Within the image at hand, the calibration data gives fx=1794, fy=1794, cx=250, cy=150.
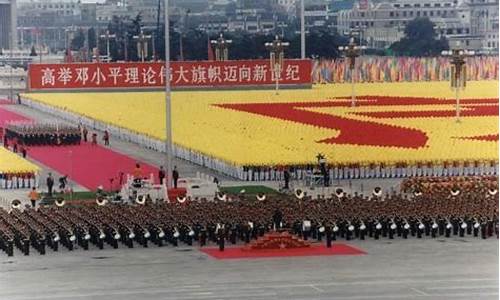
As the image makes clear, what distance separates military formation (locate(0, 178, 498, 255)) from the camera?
82.8 feet

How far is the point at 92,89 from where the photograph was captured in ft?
202

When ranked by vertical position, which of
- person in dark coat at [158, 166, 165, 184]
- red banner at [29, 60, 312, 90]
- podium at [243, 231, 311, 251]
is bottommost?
red banner at [29, 60, 312, 90]

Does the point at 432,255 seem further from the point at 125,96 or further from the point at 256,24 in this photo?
the point at 256,24

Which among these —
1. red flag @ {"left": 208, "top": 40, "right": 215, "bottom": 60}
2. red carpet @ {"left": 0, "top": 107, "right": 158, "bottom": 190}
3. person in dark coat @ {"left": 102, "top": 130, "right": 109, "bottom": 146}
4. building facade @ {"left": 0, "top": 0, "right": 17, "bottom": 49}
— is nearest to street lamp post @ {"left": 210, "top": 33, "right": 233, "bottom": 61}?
red flag @ {"left": 208, "top": 40, "right": 215, "bottom": 60}

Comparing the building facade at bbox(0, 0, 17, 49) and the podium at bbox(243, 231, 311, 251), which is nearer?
the podium at bbox(243, 231, 311, 251)

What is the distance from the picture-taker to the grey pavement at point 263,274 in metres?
21.2

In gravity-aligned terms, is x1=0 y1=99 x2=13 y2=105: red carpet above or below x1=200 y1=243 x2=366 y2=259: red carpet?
below

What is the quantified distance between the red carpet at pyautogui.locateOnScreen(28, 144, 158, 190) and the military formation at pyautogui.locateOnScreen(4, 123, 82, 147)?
458 millimetres

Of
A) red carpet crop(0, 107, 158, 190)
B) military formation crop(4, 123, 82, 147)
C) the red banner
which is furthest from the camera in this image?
the red banner

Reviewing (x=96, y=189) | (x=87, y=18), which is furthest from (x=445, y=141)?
Answer: (x=87, y=18)

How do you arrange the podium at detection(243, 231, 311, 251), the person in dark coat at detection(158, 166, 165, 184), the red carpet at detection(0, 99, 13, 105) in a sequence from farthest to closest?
the red carpet at detection(0, 99, 13, 105) < the person in dark coat at detection(158, 166, 165, 184) < the podium at detection(243, 231, 311, 251)

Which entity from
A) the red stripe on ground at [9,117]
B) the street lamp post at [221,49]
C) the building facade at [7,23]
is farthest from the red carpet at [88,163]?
the building facade at [7,23]

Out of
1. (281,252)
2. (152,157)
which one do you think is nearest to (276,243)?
(281,252)

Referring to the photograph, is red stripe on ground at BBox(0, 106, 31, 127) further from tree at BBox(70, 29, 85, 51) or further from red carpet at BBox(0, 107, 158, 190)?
tree at BBox(70, 29, 85, 51)
